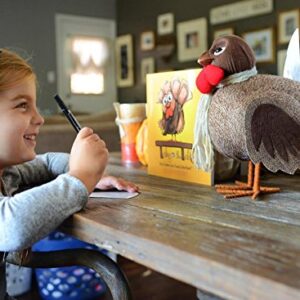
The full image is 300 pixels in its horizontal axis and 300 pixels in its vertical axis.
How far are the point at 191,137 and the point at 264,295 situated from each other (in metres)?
0.56

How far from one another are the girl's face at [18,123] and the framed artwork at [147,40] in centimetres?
522

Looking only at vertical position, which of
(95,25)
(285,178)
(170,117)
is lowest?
(285,178)

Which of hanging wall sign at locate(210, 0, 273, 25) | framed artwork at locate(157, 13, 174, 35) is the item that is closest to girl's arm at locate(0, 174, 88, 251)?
hanging wall sign at locate(210, 0, 273, 25)

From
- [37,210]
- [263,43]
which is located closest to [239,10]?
[263,43]

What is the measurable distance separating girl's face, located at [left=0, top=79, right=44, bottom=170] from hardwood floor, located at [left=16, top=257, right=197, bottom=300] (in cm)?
109

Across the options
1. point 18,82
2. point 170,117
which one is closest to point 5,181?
point 18,82

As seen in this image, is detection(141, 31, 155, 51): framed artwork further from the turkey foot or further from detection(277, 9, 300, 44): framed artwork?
the turkey foot

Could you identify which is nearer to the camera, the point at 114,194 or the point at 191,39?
the point at 114,194

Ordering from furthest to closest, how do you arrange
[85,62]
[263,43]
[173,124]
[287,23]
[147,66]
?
[85,62] < [147,66] < [263,43] < [287,23] < [173,124]

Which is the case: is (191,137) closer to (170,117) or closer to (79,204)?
(170,117)

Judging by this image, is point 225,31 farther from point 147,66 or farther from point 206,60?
point 206,60

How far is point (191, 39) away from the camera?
5.36 m

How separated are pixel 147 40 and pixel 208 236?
5.67 m

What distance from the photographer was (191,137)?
3.05 feet
